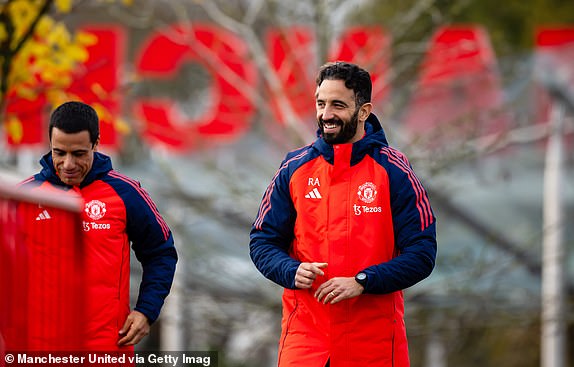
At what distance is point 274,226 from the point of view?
17.9 ft

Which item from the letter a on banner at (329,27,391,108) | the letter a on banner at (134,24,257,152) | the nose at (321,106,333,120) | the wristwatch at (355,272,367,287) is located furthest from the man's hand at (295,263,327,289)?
the letter a on banner at (134,24,257,152)

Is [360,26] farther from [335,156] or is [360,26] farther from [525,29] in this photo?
[525,29]

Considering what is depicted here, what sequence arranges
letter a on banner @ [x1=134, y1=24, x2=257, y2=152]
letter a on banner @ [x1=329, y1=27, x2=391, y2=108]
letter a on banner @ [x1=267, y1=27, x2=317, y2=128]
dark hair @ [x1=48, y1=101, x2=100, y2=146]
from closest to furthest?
dark hair @ [x1=48, y1=101, x2=100, y2=146] < letter a on banner @ [x1=329, y1=27, x2=391, y2=108] < letter a on banner @ [x1=267, y1=27, x2=317, y2=128] < letter a on banner @ [x1=134, y1=24, x2=257, y2=152]

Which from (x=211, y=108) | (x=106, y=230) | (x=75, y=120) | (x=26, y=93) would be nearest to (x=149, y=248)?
(x=106, y=230)

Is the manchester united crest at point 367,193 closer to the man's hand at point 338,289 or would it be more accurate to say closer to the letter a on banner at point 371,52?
the man's hand at point 338,289

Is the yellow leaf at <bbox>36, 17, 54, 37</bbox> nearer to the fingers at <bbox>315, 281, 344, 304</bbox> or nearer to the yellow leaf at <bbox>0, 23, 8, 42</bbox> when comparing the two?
the yellow leaf at <bbox>0, 23, 8, 42</bbox>

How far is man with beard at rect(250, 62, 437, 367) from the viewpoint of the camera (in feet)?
17.2

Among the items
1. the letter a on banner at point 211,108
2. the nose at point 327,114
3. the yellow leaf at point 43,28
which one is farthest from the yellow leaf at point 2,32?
the letter a on banner at point 211,108

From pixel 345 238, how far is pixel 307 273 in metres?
0.26

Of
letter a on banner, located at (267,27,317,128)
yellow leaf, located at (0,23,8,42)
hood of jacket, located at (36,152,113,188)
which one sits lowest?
hood of jacket, located at (36,152,113,188)

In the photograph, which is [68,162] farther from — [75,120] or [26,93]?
[26,93]

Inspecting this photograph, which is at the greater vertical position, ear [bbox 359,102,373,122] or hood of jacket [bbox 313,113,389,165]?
ear [bbox 359,102,373,122]

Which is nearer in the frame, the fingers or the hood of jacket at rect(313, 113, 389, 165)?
the fingers

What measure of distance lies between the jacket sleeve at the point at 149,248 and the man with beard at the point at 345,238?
0.41 meters
